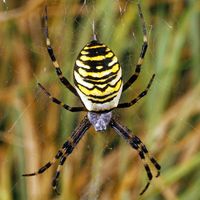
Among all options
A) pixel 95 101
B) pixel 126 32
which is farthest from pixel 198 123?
pixel 95 101

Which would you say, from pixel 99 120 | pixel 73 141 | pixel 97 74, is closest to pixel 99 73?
pixel 97 74

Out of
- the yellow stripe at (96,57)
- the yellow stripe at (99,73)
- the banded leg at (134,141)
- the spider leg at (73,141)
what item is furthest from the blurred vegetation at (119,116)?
the yellow stripe at (96,57)

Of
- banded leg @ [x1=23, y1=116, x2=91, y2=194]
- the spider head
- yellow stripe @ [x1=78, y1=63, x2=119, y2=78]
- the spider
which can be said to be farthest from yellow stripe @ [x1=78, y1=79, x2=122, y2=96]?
banded leg @ [x1=23, y1=116, x2=91, y2=194]

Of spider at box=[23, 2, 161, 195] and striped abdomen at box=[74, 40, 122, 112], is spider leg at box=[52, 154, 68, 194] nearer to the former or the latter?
spider at box=[23, 2, 161, 195]

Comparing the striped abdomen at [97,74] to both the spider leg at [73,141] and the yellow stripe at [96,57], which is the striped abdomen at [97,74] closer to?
the yellow stripe at [96,57]

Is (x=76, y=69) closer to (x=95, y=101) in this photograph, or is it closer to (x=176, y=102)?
(x=95, y=101)
